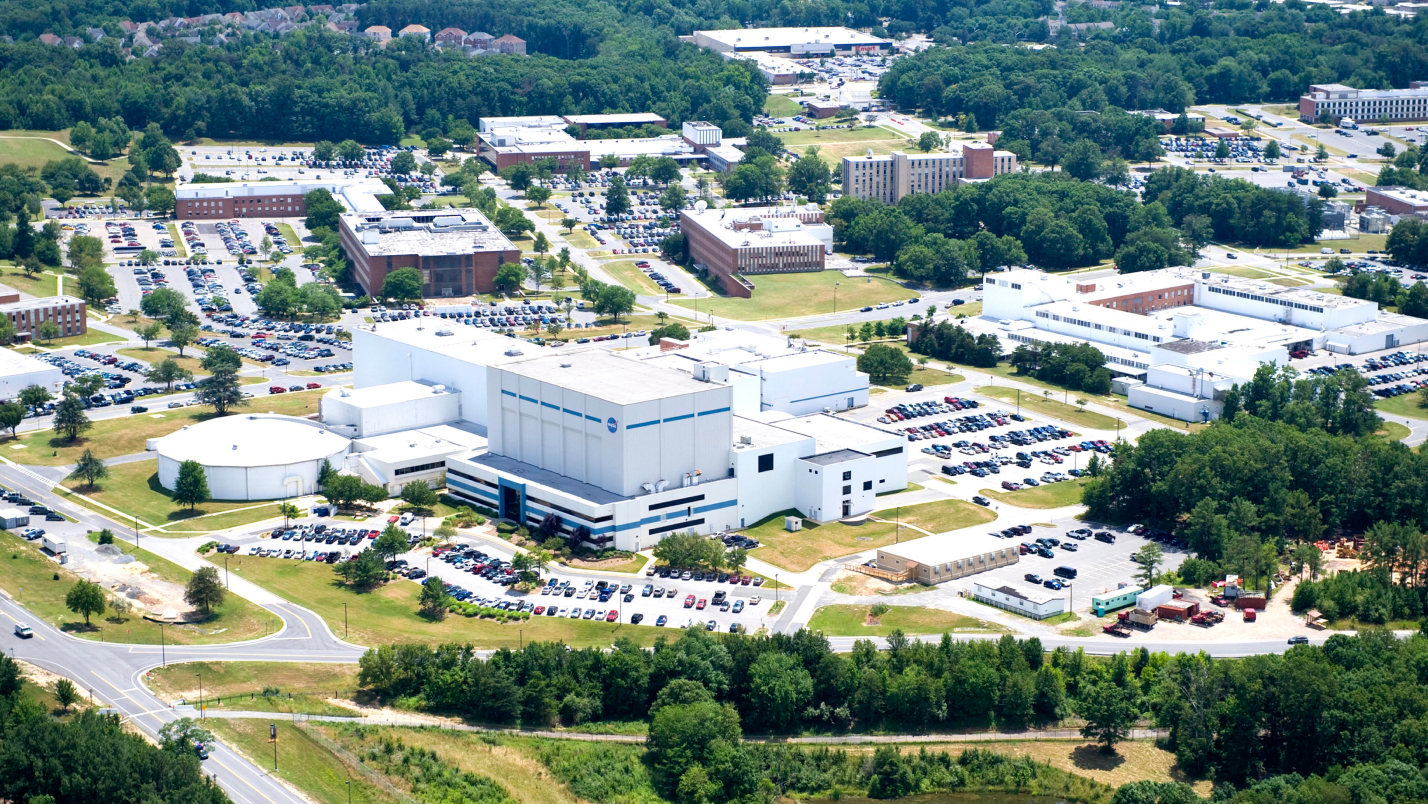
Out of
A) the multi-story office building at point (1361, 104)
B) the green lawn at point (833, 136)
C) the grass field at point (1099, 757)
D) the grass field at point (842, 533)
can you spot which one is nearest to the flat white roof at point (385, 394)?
the grass field at point (842, 533)

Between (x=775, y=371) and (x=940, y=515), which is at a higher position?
(x=775, y=371)

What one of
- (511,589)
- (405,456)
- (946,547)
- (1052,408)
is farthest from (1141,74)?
(511,589)

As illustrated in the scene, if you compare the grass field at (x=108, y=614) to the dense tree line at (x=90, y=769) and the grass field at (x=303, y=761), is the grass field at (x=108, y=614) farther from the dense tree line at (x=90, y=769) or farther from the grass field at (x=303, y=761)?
the dense tree line at (x=90, y=769)

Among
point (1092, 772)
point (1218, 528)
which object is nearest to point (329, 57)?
point (1218, 528)

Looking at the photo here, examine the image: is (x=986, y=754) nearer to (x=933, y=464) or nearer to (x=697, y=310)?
(x=933, y=464)

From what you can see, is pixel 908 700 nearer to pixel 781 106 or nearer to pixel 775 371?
pixel 775 371

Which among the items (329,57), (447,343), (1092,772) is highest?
(329,57)
